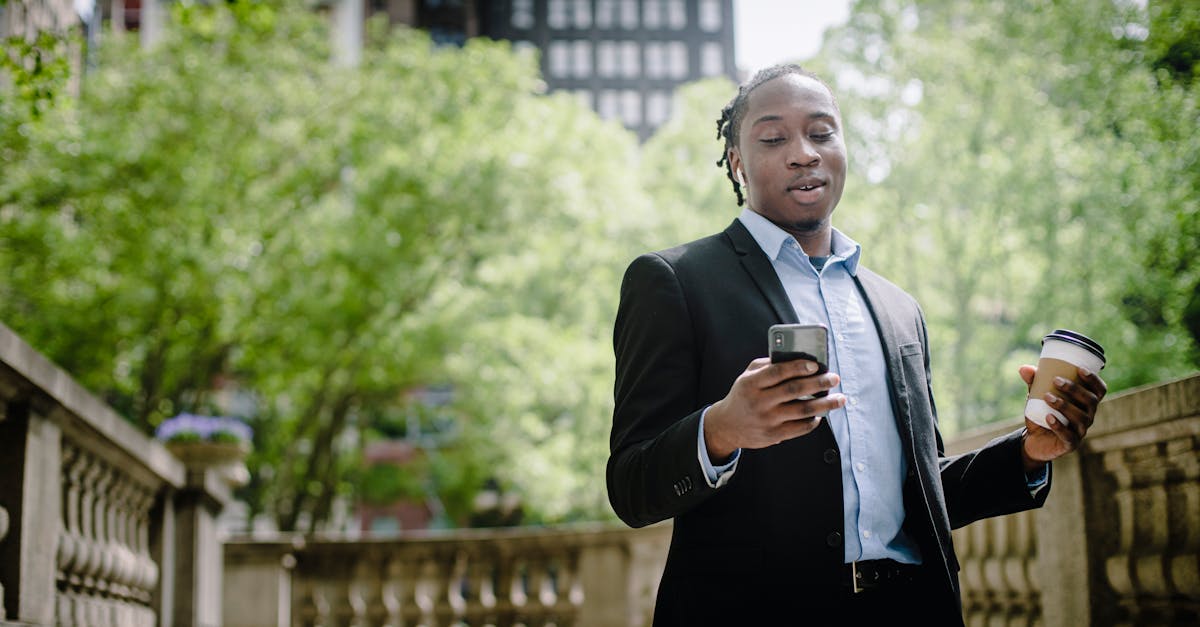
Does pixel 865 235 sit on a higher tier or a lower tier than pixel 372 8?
lower

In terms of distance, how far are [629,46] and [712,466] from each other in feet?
245

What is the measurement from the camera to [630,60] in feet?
246

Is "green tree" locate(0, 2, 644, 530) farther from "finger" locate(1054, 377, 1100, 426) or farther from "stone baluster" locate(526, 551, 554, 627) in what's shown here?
"finger" locate(1054, 377, 1100, 426)

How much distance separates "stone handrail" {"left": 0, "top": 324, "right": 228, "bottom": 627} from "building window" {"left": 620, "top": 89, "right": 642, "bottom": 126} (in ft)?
222

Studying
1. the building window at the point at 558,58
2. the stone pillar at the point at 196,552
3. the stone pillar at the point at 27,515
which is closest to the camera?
the stone pillar at the point at 27,515

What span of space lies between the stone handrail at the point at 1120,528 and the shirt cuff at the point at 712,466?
83.9 inches

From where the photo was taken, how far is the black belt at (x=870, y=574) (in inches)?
94.7

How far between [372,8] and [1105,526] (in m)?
61.2

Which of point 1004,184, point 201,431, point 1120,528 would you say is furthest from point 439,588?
point 1004,184

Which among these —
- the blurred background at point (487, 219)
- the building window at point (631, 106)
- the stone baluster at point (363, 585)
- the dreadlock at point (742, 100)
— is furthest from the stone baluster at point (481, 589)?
the building window at point (631, 106)

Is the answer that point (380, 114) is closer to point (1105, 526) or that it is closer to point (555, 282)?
point (555, 282)

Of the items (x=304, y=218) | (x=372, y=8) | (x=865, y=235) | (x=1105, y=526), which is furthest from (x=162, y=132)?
(x=372, y=8)

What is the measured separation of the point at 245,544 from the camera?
905 centimetres

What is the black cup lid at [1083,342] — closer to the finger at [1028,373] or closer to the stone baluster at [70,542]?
the finger at [1028,373]
